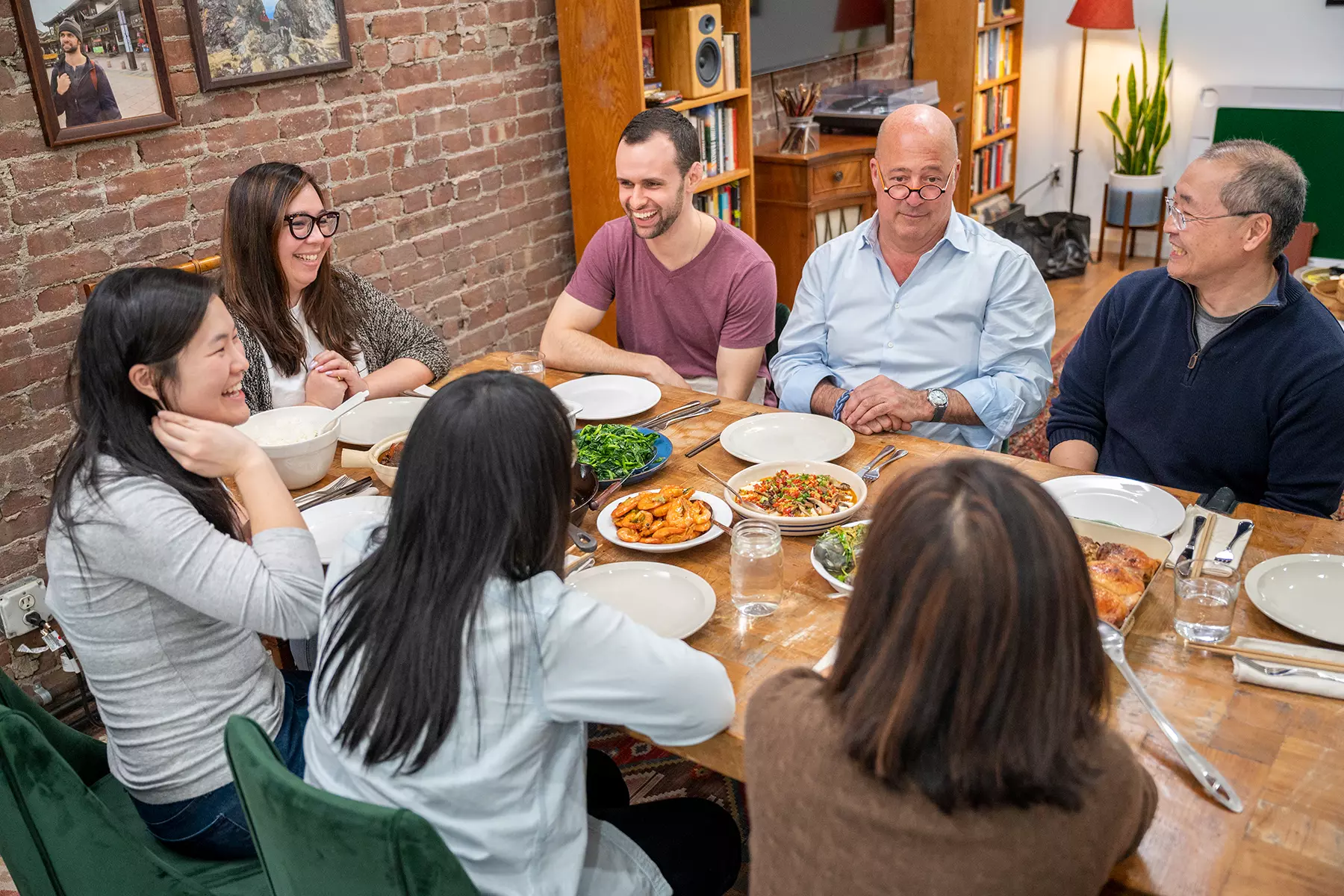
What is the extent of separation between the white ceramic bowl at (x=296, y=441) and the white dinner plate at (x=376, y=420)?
0.09m

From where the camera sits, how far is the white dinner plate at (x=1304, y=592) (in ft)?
4.69

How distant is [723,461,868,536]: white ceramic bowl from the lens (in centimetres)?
177

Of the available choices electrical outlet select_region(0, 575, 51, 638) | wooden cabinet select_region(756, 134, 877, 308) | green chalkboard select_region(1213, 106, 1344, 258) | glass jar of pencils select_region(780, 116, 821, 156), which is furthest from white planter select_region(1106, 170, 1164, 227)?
electrical outlet select_region(0, 575, 51, 638)

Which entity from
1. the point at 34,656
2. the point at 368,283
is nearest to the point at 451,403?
the point at 368,283

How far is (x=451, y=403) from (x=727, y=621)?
572mm

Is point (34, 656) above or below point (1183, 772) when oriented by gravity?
below

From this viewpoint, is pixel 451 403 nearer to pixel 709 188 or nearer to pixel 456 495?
pixel 456 495

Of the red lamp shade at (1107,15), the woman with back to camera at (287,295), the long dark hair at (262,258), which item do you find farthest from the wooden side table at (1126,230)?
the long dark hair at (262,258)

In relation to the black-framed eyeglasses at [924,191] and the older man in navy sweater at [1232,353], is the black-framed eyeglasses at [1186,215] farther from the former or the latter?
the black-framed eyeglasses at [924,191]

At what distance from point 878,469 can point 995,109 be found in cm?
484

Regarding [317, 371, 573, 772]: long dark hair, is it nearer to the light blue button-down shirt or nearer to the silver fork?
the silver fork

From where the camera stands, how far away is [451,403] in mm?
1176

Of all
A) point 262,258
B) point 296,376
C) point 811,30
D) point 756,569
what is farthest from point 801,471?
point 811,30

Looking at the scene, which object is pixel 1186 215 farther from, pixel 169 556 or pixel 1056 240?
pixel 1056 240
